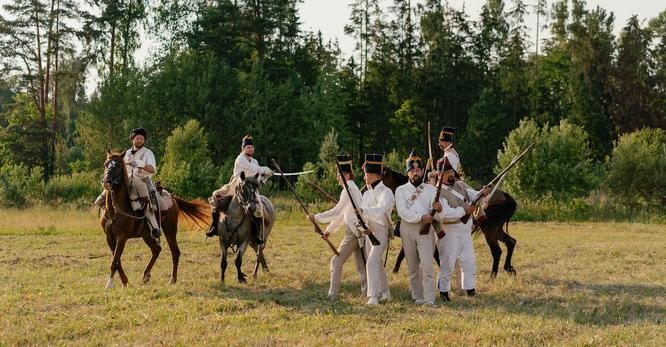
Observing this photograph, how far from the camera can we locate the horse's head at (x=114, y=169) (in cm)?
1080

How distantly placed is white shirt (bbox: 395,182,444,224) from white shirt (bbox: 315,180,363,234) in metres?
0.66

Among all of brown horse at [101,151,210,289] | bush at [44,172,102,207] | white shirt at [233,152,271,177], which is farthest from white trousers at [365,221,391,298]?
bush at [44,172,102,207]

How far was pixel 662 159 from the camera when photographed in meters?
33.9

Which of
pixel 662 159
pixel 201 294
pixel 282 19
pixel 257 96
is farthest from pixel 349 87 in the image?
pixel 201 294

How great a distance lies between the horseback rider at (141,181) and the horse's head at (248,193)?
1548mm

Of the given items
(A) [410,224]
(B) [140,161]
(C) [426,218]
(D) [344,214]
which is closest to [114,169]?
(B) [140,161]

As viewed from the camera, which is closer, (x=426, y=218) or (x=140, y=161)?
(x=426, y=218)

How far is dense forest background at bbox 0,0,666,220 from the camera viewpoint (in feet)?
145

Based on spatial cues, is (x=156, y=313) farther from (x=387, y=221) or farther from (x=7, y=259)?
(x=7, y=259)

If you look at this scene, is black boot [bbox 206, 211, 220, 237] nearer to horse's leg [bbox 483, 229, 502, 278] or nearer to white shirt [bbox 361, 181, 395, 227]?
white shirt [bbox 361, 181, 395, 227]

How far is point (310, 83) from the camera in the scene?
57.1 m

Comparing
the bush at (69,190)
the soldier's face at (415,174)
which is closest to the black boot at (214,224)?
the soldier's face at (415,174)

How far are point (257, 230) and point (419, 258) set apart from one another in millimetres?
3727

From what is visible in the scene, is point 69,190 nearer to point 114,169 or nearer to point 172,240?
point 172,240
